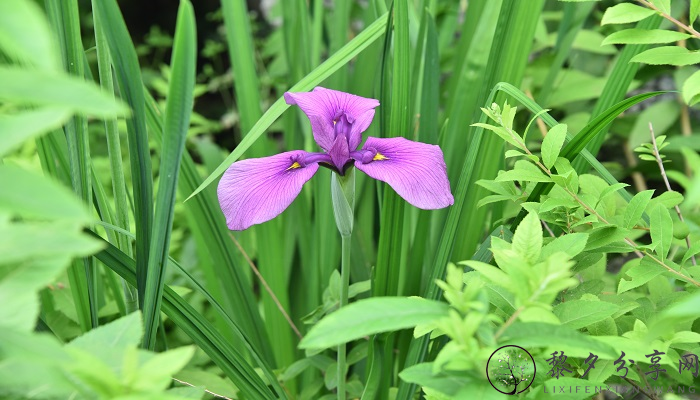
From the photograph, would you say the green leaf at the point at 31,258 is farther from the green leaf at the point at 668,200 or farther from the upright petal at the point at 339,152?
the green leaf at the point at 668,200

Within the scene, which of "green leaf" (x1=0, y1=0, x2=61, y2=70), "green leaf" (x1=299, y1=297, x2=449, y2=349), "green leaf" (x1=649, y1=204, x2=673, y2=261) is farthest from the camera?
"green leaf" (x1=649, y1=204, x2=673, y2=261)

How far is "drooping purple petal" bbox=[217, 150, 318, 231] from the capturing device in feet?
2.09

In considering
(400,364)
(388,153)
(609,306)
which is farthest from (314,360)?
(609,306)

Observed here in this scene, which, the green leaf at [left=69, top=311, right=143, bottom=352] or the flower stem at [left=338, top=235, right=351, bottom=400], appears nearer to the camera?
the green leaf at [left=69, top=311, right=143, bottom=352]

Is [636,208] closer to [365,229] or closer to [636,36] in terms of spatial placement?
[636,36]

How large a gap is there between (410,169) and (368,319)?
0.87 ft

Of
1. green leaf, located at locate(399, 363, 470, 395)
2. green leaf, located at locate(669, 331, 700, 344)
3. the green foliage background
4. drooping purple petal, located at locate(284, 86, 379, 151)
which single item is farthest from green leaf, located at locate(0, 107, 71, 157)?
green leaf, located at locate(669, 331, 700, 344)

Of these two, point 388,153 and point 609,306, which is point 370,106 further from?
point 609,306

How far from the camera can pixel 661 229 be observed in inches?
24.4

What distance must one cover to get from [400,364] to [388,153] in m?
0.33

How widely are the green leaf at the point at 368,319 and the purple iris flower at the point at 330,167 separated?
7.7 inches

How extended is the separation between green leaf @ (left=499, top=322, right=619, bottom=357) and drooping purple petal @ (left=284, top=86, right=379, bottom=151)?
1.08 feet

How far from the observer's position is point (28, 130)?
0.99 feet

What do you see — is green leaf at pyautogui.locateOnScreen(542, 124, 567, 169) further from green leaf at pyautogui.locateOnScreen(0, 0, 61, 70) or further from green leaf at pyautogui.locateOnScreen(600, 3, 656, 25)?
green leaf at pyautogui.locateOnScreen(0, 0, 61, 70)
